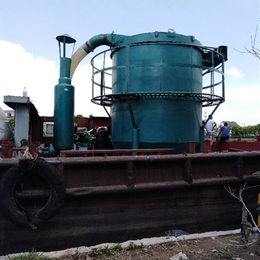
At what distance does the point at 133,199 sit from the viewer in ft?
12.2

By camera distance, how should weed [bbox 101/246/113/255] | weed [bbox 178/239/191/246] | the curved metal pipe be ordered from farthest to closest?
the curved metal pipe < weed [bbox 178/239/191/246] < weed [bbox 101/246/113/255]

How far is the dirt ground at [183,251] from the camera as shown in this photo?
3.26 metres

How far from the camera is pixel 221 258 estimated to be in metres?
3.25

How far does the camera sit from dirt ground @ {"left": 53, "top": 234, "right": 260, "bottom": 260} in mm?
3260

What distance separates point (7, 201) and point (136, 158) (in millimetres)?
1799

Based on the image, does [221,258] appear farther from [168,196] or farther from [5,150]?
[5,150]

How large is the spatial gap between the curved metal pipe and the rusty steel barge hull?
13.4ft

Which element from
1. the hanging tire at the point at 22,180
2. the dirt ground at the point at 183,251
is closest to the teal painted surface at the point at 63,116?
the hanging tire at the point at 22,180

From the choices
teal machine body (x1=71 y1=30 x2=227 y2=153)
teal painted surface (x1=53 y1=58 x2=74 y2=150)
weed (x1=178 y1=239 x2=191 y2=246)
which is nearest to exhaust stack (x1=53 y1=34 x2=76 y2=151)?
teal painted surface (x1=53 y1=58 x2=74 y2=150)

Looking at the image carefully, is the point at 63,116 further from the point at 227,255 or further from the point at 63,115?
the point at 227,255

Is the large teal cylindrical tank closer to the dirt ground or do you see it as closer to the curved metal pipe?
the curved metal pipe

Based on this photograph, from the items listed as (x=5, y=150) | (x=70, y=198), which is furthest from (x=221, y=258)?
(x=5, y=150)

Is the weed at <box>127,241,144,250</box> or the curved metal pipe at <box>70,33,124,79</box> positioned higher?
the curved metal pipe at <box>70,33,124,79</box>

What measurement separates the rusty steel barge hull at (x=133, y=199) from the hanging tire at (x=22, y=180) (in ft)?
0.55
